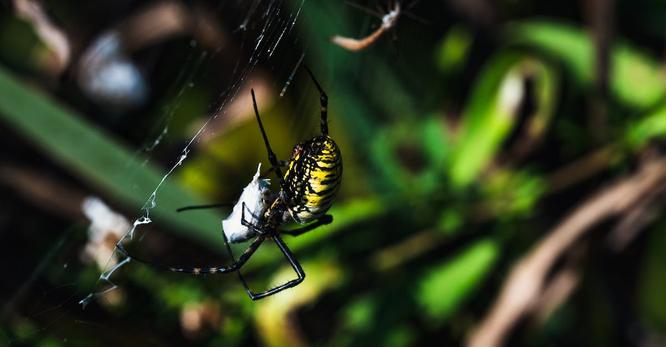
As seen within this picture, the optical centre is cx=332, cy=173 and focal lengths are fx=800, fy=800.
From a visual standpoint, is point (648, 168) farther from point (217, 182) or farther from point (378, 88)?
point (217, 182)

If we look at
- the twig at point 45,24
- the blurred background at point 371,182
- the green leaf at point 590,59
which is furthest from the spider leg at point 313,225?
the green leaf at point 590,59

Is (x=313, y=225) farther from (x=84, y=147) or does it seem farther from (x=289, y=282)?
(x=84, y=147)

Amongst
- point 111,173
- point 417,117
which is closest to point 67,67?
point 111,173

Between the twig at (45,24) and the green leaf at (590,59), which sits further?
the green leaf at (590,59)

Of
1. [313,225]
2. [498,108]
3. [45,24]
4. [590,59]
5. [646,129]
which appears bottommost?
[313,225]

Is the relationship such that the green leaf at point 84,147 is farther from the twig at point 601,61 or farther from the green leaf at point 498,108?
the twig at point 601,61

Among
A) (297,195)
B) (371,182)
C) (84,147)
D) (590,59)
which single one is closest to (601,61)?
(590,59)

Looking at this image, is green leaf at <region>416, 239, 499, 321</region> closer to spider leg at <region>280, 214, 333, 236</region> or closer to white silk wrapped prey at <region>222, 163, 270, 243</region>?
spider leg at <region>280, 214, 333, 236</region>
